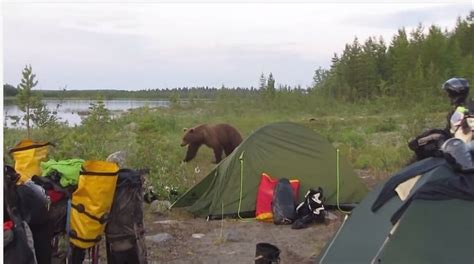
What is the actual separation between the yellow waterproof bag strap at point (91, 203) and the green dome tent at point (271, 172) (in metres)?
3.63

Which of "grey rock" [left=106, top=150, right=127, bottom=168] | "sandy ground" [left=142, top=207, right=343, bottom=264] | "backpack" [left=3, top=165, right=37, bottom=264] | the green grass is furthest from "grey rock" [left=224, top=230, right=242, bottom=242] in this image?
"backpack" [left=3, top=165, right=37, bottom=264]

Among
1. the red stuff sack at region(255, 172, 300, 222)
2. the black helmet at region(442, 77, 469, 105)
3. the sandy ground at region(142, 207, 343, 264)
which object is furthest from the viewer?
the red stuff sack at region(255, 172, 300, 222)

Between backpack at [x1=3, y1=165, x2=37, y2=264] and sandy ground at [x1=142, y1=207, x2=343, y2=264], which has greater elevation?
backpack at [x1=3, y1=165, x2=37, y2=264]

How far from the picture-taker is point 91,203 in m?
4.02

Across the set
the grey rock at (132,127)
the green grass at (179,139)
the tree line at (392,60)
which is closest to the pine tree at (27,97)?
the green grass at (179,139)

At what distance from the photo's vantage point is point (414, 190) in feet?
11.9

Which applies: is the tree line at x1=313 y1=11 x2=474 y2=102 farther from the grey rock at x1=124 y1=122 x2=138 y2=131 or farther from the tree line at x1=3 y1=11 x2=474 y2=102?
the grey rock at x1=124 y1=122 x2=138 y2=131

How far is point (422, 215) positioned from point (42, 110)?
21.0 ft

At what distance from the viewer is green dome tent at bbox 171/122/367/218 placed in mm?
7715

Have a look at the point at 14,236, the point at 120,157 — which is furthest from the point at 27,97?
the point at 14,236

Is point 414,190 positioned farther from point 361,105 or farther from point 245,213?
point 361,105

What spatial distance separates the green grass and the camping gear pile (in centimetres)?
87

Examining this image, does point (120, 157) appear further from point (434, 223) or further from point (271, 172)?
point (434, 223)

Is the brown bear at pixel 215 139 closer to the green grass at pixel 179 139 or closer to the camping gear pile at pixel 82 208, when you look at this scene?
the green grass at pixel 179 139
